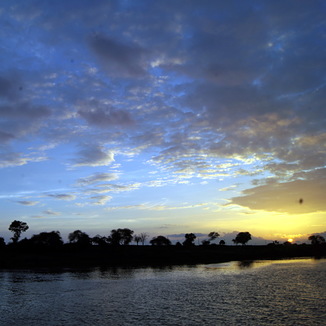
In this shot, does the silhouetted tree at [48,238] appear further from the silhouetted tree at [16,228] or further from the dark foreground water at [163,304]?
the dark foreground water at [163,304]

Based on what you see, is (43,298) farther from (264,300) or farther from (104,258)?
(104,258)

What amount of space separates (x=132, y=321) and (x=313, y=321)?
19.0 m

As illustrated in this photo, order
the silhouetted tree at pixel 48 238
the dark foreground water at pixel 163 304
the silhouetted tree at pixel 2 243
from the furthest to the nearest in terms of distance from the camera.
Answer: the silhouetted tree at pixel 48 238
the silhouetted tree at pixel 2 243
the dark foreground water at pixel 163 304

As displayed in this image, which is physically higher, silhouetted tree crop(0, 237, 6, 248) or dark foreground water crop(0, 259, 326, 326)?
silhouetted tree crop(0, 237, 6, 248)

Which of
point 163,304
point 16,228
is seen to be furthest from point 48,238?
point 163,304

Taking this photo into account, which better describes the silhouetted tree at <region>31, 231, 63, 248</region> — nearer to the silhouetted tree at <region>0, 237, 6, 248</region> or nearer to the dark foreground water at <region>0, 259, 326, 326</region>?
the silhouetted tree at <region>0, 237, 6, 248</region>

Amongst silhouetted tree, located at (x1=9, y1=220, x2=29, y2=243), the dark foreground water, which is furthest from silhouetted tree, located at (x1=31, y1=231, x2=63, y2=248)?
the dark foreground water

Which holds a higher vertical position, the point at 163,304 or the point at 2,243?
the point at 2,243

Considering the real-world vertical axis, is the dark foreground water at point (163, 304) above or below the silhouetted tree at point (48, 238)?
below

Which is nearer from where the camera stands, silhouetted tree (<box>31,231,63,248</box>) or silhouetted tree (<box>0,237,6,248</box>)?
silhouetted tree (<box>0,237,6,248</box>)

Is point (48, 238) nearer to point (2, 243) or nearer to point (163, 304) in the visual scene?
point (2, 243)

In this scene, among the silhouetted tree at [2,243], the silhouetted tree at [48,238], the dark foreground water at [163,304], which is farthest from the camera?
the silhouetted tree at [48,238]

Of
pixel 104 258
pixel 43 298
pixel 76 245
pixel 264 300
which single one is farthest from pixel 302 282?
pixel 76 245

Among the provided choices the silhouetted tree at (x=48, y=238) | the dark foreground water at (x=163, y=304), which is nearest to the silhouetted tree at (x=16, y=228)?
the silhouetted tree at (x=48, y=238)
